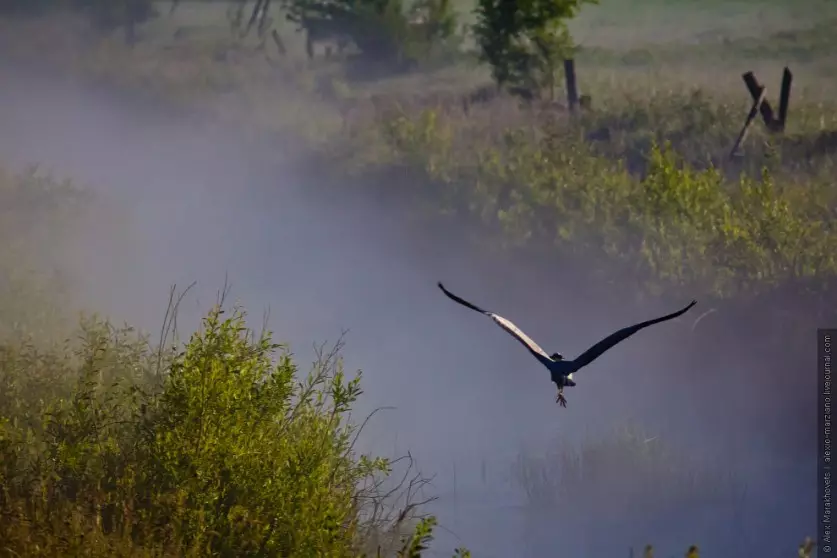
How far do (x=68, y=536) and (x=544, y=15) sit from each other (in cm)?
1836

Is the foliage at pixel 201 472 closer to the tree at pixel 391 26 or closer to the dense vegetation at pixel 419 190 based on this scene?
the dense vegetation at pixel 419 190

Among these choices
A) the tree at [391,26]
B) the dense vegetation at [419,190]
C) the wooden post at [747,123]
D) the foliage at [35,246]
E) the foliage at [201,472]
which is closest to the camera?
the foliage at [201,472]

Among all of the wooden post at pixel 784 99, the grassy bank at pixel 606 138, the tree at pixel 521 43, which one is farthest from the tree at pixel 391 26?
the wooden post at pixel 784 99

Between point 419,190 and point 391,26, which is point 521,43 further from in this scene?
point 419,190

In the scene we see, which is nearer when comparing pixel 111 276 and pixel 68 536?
pixel 68 536

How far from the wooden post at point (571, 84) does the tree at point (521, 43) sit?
18 cm

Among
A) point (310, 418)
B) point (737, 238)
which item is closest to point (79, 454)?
point (310, 418)

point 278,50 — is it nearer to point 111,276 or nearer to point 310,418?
point 111,276

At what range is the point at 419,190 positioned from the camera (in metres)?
25.0

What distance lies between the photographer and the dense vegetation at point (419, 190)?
8164 mm

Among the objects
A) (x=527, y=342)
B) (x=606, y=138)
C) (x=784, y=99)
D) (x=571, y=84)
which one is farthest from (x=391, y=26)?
(x=527, y=342)

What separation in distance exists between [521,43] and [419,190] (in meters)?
3.36

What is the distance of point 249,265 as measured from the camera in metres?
27.1

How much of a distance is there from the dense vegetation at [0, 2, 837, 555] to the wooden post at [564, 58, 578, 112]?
24 cm
